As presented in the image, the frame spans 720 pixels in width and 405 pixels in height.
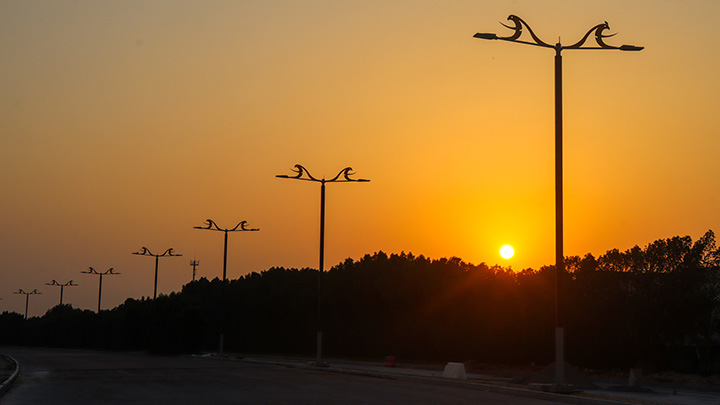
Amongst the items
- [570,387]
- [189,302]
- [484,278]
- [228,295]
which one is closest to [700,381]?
[570,387]

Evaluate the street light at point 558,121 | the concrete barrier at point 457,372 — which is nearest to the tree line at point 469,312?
the street light at point 558,121

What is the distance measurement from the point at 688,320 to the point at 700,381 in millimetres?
6441

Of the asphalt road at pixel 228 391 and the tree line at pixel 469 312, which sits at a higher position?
the tree line at pixel 469 312

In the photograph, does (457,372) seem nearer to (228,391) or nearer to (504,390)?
(504,390)

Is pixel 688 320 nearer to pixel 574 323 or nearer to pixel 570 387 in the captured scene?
pixel 574 323

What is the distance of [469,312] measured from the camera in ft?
192

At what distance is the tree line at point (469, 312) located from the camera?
43.4 m

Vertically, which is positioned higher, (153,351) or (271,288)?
(271,288)

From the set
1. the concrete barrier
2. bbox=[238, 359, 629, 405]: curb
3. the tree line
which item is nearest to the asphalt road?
bbox=[238, 359, 629, 405]: curb

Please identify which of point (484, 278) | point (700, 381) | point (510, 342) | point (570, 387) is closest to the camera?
point (570, 387)

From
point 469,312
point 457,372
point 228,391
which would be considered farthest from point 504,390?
point 469,312

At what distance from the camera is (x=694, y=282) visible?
4297 cm

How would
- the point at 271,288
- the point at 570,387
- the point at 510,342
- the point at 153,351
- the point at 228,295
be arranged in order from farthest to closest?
the point at 228,295 < the point at 271,288 < the point at 153,351 < the point at 510,342 < the point at 570,387

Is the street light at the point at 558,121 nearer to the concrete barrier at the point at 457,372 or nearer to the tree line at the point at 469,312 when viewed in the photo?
the tree line at the point at 469,312
